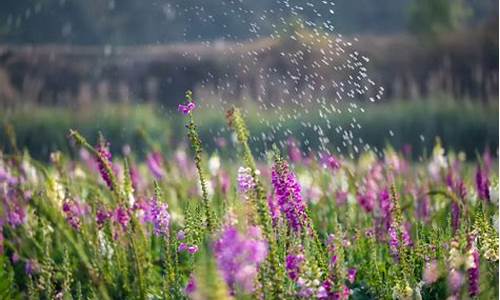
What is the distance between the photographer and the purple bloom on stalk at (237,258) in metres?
1.51

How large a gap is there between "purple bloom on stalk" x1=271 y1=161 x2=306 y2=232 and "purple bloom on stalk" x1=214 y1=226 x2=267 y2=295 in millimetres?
246

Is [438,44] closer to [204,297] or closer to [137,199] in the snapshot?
[137,199]

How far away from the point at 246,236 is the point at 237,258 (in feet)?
0.25

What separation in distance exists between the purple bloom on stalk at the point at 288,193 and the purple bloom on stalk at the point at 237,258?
246 millimetres

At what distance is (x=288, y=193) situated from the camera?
6.23ft

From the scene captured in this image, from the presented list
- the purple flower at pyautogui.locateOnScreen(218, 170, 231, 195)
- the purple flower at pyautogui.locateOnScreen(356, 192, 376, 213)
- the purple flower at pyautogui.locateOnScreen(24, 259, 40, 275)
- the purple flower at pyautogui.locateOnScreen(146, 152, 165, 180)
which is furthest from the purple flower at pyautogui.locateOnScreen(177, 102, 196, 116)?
the purple flower at pyautogui.locateOnScreen(146, 152, 165, 180)

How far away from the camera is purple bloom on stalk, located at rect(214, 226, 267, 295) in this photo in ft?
4.95

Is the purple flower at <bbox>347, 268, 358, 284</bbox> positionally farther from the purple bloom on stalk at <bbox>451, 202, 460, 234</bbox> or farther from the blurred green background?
the blurred green background

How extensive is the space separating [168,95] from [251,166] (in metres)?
17.2

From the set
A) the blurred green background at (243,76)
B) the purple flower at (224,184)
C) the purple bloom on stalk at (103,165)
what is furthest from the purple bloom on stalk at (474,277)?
the blurred green background at (243,76)

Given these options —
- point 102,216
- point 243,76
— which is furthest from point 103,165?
point 243,76

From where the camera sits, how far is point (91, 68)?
17.9 meters

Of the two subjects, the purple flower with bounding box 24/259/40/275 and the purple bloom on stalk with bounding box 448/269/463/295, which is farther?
the purple flower with bounding box 24/259/40/275

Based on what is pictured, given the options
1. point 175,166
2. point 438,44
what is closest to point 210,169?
point 175,166
